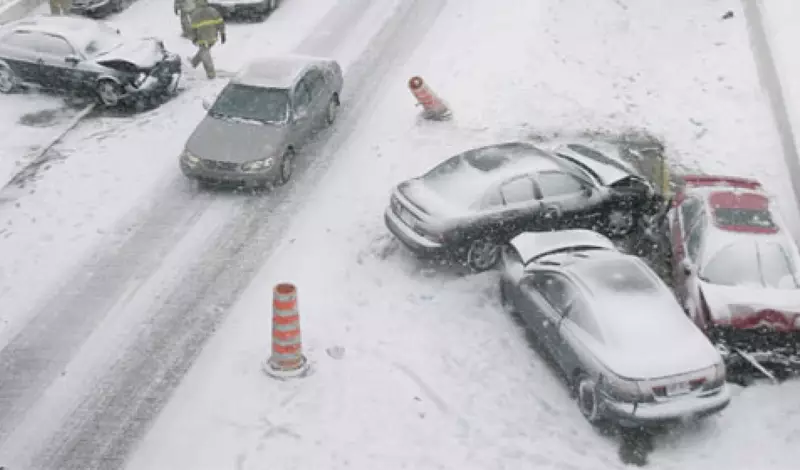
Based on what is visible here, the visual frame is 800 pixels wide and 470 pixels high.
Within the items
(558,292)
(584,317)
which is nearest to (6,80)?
(558,292)

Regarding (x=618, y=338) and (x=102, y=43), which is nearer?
(x=618, y=338)

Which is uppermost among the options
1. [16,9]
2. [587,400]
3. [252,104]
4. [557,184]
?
[16,9]

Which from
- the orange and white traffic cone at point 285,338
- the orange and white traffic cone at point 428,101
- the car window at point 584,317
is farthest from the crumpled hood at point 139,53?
the car window at point 584,317

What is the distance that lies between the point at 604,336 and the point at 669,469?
1.57 meters

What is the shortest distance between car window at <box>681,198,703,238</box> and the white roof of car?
11.8 m

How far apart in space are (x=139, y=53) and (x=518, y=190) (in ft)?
29.5

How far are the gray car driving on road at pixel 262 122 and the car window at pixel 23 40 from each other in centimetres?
455

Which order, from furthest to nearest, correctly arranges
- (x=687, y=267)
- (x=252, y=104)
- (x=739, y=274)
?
(x=252, y=104) → (x=687, y=267) → (x=739, y=274)

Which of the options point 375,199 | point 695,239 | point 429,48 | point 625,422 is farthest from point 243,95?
point 625,422

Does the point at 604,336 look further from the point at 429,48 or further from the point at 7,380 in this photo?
the point at 429,48

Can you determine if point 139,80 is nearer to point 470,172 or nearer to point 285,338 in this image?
point 470,172

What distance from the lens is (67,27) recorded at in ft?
60.4

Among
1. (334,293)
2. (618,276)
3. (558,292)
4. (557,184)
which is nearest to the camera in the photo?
(618,276)

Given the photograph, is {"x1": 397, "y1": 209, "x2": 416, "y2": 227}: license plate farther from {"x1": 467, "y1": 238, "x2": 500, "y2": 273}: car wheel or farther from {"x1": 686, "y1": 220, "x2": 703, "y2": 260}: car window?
{"x1": 686, "y1": 220, "x2": 703, "y2": 260}: car window
